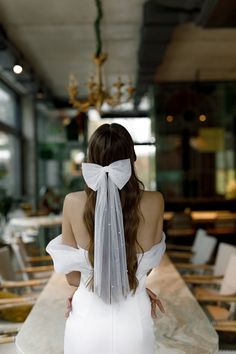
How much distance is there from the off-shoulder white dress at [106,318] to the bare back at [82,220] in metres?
0.04

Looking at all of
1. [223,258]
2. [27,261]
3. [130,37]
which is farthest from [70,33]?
[223,258]

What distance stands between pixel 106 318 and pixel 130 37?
18.1ft

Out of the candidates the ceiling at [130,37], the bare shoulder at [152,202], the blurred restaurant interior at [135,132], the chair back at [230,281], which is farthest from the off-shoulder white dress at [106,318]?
the ceiling at [130,37]

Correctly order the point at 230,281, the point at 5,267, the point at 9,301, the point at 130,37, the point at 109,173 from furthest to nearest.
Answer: the point at 130,37 → the point at 5,267 → the point at 230,281 → the point at 9,301 → the point at 109,173

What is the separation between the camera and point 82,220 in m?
1.76

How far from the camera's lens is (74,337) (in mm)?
1770

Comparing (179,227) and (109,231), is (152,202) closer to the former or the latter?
(109,231)

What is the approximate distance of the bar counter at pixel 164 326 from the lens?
2107 millimetres

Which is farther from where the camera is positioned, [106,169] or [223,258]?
[223,258]

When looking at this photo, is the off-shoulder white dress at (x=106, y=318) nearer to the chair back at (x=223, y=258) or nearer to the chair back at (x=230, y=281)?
the chair back at (x=230, y=281)

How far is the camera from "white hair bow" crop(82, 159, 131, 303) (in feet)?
5.66

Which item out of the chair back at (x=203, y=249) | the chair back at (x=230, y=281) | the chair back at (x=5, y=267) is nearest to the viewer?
the chair back at (x=230, y=281)

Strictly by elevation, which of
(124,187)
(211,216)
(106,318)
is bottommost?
(211,216)

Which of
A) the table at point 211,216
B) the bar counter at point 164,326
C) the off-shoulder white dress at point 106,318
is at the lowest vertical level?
the table at point 211,216
